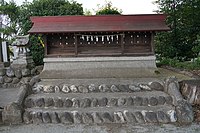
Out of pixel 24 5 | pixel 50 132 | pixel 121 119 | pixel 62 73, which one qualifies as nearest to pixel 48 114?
pixel 50 132

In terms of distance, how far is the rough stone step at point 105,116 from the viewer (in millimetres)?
6000

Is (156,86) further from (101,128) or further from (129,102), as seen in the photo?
(101,128)

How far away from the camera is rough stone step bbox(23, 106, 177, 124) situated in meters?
6.00

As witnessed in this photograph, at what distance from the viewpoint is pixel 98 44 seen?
10172mm

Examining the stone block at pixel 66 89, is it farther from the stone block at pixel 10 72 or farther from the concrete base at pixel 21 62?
the stone block at pixel 10 72

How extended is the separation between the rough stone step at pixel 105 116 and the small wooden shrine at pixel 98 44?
316 centimetres

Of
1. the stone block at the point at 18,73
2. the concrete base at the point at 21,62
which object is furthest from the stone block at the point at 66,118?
the concrete base at the point at 21,62

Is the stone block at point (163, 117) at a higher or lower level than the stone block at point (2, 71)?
lower

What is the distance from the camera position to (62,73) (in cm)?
959

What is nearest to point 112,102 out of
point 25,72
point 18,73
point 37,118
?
point 37,118

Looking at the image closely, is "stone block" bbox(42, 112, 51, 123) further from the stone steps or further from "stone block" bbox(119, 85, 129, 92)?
"stone block" bbox(119, 85, 129, 92)

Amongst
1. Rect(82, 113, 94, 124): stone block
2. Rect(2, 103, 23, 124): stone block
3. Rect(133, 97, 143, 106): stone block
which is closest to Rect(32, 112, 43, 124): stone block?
Rect(2, 103, 23, 124): stone block

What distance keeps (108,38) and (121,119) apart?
4.76 metres

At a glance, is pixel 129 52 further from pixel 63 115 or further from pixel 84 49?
pixel 63 115
